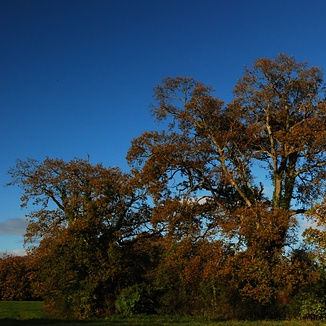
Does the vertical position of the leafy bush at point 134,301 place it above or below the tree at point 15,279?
below

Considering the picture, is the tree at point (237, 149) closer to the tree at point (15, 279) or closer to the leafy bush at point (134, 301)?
the leafy bush at point (134, 301)

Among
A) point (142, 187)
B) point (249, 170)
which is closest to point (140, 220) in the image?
point (142, 187)

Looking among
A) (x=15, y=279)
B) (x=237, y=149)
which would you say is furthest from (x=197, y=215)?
(x=15, y=279)

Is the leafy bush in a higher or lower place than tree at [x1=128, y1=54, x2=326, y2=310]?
lower

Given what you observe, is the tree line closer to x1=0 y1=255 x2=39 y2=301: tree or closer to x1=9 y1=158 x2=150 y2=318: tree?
x1=9 y1=158 x2=150 y2=318: tree

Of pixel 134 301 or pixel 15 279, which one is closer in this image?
pixel 134 301

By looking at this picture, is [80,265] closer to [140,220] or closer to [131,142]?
[140,220]

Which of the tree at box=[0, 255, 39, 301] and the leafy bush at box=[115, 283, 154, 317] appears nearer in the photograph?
the leafy bush at box=[115, 283, 154, 317]

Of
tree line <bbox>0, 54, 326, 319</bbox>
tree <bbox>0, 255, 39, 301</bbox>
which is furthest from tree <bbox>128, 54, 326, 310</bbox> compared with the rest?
tree <bbox>0, 255, 39, 301</bbox>

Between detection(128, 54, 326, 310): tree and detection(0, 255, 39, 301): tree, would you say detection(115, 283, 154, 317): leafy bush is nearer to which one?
detection(128, 54, 326, 310): tree

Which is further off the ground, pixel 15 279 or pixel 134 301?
pixel 15 279

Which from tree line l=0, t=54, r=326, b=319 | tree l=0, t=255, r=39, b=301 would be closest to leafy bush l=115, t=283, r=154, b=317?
tree line l=0, t=54, r=326, b=319

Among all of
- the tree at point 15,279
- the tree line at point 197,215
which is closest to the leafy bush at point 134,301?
the tree line at point 197,215

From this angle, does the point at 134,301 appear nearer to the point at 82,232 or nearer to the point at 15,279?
the point at 82,232
